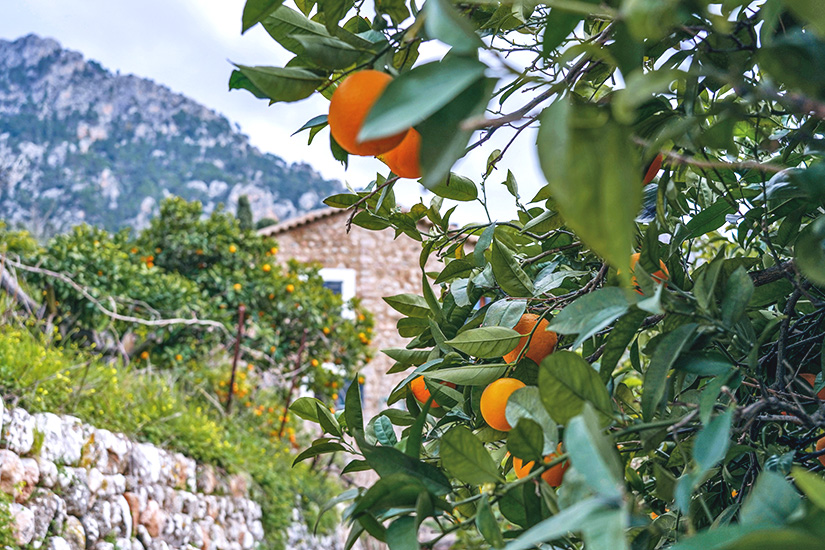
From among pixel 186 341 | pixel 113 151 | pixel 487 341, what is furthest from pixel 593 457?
pixel 113 151

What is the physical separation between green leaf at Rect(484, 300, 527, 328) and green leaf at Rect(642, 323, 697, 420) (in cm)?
16

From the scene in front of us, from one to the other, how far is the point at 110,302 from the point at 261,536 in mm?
1697

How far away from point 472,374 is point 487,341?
0.03 meters

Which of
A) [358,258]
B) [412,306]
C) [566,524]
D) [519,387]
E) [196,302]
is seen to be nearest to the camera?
[566,524]

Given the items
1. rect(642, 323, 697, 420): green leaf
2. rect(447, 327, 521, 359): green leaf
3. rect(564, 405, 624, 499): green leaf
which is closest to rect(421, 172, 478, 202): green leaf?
rect(447, 327, 521, 359): green leaf

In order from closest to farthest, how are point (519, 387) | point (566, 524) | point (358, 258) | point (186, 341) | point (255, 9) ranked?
point (566, 524)
point (255, 9)
point (519, 387)
point (186, 341)
point (358, 258)

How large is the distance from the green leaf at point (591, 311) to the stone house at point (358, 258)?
7.54 meters

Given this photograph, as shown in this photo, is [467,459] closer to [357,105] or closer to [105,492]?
[357,105]

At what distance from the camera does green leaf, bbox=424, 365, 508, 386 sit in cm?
49

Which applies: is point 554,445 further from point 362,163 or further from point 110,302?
point 110,302

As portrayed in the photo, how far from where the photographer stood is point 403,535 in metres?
0.34

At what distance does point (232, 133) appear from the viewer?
3647 cm

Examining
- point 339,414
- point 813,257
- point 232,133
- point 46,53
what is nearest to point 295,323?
point 339,414

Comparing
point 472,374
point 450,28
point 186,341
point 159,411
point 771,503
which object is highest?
point 186,341
